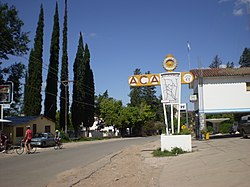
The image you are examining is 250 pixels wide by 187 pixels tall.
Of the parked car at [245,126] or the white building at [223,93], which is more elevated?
the white building at [223,93]

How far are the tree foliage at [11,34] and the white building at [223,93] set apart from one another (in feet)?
64.1

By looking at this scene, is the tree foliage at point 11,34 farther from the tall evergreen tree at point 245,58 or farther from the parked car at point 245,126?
the tall evergreen tree at point 245,58

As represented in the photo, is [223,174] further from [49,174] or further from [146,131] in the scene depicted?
[146,131]

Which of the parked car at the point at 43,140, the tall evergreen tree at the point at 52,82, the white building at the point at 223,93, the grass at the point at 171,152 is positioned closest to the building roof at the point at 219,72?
the white building at the point at 223,93

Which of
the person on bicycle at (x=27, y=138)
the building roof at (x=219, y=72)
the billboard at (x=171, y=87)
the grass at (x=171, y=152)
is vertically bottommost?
the grass at (x=171, y=152)

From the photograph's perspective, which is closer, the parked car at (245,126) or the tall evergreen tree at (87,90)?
the parked car at (245,126)

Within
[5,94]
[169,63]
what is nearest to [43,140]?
[5,94]

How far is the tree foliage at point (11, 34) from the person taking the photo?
1305 inches

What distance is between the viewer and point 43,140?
32.1 metres

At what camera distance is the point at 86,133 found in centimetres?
6281

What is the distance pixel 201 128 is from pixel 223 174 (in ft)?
81.9

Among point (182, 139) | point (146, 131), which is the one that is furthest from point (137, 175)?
point (146, 131)

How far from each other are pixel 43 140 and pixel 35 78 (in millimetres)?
14637

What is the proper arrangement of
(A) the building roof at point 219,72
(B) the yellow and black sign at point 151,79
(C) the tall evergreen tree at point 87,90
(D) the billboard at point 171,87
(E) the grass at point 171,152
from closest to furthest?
(E) the grass at point 171,152, (D) the billboard at point 171,87, (B) the yellow and black sign at point 151,79, (A) the building roof at point 219,72, (C) the tall evergreen tree at point 87,90
